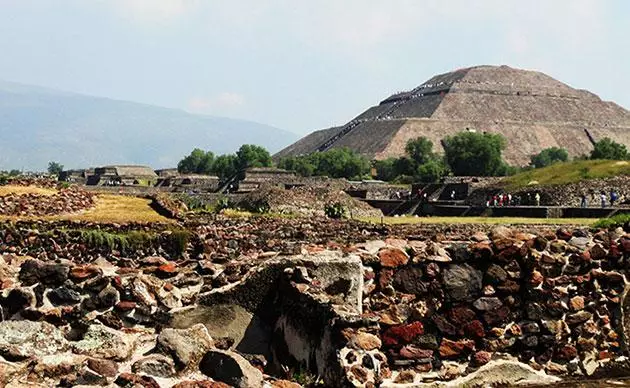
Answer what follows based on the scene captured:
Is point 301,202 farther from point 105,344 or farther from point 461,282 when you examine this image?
point 105,344

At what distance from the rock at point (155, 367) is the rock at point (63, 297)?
1.45 m

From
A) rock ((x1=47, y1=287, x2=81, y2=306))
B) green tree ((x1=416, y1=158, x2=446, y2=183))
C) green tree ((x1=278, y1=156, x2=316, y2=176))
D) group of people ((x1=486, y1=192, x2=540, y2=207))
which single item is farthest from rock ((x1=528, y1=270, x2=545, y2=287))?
green tree ((x1=278, y1=156, x2=316, y2=176))

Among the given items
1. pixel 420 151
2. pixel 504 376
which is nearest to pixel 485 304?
pixel 504 376

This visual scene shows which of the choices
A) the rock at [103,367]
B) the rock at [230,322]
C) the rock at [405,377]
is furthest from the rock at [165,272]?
the rock at [405,377]

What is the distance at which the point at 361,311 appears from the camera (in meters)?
7.84

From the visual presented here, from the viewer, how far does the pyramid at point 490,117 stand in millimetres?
153625

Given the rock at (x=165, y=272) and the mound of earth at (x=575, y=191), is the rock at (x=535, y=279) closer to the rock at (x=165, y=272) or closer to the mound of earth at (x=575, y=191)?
the rock at (x=165, y=272)

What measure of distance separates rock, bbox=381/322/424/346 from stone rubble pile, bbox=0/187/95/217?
22132 millimetres

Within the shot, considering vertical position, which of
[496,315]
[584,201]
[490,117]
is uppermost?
[490,117]

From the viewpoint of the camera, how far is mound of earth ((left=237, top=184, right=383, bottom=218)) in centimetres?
4457

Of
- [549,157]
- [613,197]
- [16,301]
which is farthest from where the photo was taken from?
[549,157]

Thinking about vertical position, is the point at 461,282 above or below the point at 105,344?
above

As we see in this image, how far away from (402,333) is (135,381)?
2854mm

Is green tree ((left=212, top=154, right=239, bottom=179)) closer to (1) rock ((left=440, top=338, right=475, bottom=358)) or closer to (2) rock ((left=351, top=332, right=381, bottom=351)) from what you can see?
(1) rock ((left=440, top=338, right=475, bottom=358))
